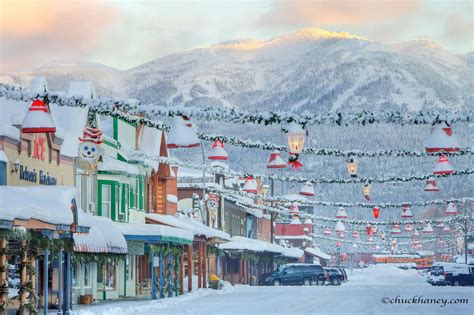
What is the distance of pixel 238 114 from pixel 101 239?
17.4 meters

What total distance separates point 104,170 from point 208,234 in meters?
12.9

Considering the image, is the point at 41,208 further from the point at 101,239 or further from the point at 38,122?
the point at 101,239

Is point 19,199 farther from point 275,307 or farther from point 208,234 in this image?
point 208,234

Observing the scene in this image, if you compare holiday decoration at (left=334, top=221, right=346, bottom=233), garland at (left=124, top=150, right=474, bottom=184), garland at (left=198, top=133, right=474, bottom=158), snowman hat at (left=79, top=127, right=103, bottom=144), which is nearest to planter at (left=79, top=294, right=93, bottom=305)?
garland at (left=124, top=150, right=474, bottom=184)

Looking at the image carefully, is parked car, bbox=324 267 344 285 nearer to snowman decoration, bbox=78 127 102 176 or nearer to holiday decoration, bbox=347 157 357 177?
holiday decoration, bbox=347 157 357 177

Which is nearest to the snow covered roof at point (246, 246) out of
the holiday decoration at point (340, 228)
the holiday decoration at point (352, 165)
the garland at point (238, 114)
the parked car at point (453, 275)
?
the holiday decoration at point (340, 228)

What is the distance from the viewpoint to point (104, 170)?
2040 inches

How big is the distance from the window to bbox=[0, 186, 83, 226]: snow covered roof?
1686cm

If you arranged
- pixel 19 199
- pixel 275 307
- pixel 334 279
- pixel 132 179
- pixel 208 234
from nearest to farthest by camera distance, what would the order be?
1. pixel 19 199
2. pixel 275 307
3. pixel 132 179
4. pixel 208 234
5. pixel 334 279

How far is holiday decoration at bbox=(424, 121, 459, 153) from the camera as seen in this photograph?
28047 mm

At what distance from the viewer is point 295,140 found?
30.5 meters

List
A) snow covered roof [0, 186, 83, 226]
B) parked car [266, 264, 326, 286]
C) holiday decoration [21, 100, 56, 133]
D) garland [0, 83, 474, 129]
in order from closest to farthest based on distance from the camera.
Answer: holiday decoration [21, 100, 56, 133] < garland [0, 83, 474, 129] < snow covered roof [0, 186, 83, 226] < parked car [266, 264, 326, 286]

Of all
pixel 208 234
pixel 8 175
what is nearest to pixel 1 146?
pixel 8 175

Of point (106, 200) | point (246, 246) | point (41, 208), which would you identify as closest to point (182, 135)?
point (41, 208)
